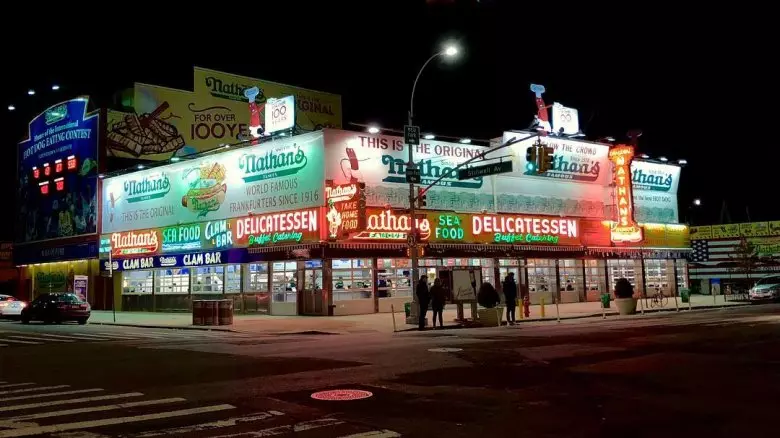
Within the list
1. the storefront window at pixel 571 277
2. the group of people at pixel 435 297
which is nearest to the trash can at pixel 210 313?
the group of people at pixel 435 297

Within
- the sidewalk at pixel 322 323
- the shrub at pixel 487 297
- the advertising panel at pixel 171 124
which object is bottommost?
the sidewalk at pixel 322 323

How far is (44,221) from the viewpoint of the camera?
50.9m

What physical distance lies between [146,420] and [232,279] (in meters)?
29.8

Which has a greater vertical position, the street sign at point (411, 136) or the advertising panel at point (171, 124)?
the advertising panel at point (171, 124)

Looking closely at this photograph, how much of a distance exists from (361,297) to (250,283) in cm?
666

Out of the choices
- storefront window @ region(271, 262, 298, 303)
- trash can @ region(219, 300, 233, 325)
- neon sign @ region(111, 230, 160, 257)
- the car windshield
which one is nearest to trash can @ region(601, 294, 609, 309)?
the car windshield

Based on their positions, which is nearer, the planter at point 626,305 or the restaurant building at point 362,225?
the planter at point 626,305

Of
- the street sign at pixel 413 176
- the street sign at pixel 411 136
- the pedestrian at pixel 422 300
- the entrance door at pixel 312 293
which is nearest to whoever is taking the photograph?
the pedestrian at pixel 422 300

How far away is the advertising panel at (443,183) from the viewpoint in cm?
3362

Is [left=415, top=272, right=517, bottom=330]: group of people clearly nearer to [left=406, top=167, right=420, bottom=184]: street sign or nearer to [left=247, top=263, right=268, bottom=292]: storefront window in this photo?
[left=406, top=167, right=420, bottom=184]: street sign

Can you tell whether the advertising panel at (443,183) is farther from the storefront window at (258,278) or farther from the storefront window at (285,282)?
the storefront window at (258,278)

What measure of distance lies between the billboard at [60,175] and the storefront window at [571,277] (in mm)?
31559

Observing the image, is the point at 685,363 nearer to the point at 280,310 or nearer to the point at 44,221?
the point at 280,310

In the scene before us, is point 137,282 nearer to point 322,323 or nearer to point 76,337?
point 322,323
